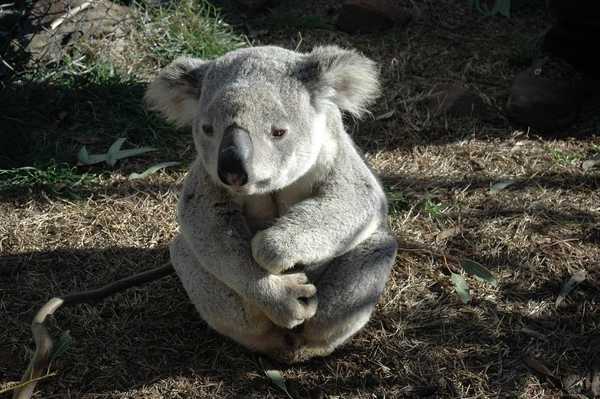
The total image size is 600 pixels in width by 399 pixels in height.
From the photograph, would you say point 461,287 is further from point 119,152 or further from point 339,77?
point 119,152

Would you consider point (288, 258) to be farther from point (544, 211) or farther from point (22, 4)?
point (22, 4)

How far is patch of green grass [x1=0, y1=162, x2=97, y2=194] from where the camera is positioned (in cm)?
460

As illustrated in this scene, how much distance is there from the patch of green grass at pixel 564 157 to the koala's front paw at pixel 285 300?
260 cm

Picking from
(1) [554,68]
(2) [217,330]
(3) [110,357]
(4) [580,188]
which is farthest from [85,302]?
(1) [554,68]

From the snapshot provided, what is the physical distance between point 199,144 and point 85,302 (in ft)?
4.13

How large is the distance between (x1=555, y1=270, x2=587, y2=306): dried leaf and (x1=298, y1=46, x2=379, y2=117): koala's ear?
4.87ft

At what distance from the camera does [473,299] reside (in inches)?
147

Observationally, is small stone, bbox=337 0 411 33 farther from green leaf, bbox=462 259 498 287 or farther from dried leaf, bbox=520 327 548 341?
dried leaf, bbox=520 327 548 341

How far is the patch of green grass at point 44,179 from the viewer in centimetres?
460

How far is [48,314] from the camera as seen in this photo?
3420 millimetres

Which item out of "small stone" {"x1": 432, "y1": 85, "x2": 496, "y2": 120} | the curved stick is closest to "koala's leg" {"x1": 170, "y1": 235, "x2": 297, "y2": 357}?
the curved stick

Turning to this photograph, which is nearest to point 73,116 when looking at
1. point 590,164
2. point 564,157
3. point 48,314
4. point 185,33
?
point 185,33

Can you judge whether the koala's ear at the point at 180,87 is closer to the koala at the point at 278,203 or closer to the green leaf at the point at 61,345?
the koala at the point at 278,203

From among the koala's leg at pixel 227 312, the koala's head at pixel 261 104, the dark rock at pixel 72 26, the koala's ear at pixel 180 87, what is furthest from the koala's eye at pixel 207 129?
the dark rock at pixel 72 26
